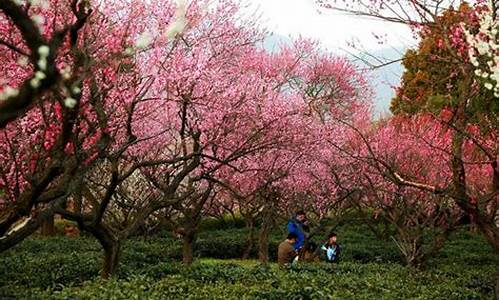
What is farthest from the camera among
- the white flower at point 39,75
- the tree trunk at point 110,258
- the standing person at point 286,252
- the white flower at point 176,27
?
the standing person at point 286,252

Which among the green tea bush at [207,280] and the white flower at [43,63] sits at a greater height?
the white flower at [43,63]

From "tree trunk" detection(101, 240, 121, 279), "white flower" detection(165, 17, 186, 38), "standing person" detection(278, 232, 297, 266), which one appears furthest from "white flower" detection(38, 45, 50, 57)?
"standing person" detection(278, 232, 297, 266)

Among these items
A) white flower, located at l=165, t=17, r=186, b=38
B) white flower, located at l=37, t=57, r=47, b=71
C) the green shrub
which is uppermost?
white flower, located at l=165, t=17, r=186, b=38

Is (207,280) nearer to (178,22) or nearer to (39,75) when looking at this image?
(178,22)

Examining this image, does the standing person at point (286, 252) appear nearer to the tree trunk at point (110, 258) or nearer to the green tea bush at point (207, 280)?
the green tea bush at point (207, 280)

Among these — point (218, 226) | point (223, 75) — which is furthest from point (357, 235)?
point (223, 75)

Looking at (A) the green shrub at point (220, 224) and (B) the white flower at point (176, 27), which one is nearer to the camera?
(B) the white flower at point (176, 27)

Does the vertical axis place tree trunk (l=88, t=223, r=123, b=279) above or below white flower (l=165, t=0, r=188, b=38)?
below

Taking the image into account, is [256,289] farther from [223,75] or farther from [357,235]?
[357,235]

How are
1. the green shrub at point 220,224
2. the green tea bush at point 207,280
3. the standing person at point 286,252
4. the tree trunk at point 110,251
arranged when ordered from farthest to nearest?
the green shrub at point 220,224 → the standing person at point 286,252 → the tree trunk at point 110,251 → the green tea bush at point 207,280

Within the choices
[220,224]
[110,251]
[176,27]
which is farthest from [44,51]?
[220,224]

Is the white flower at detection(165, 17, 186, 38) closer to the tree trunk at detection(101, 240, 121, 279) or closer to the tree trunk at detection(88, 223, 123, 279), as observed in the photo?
the tree trunk at detection(88, 223, 123, 279)

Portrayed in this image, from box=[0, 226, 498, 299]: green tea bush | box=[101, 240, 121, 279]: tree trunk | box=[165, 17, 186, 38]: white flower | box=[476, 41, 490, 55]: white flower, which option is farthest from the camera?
box=[165, 17, 186, 38]: white flower

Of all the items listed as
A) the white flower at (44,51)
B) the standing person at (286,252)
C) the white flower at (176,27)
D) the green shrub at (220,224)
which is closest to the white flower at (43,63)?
the white flower at (44,51)
